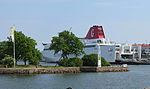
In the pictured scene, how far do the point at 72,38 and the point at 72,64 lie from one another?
6.63 meters

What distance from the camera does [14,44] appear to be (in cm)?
7406

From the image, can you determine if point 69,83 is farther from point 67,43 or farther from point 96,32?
point 96,32

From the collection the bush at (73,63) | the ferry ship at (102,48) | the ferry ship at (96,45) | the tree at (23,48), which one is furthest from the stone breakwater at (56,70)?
the ferry ship at (96,45)

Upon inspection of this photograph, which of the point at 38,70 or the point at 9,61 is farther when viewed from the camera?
the point at 9,61

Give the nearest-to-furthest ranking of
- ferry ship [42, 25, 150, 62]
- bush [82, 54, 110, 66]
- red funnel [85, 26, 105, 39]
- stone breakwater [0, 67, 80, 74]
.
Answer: stone breakwater [0, 67, 80, 74]
bush [82, 54, 110, 66]
ferry ship [42, 25, 150, 62]
red funnel [85, 26, 105, 39]

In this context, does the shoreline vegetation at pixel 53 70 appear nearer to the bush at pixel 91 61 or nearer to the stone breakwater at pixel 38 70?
the stone breakwater at pixel 38 70

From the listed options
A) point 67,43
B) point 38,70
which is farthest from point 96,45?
point 38,70

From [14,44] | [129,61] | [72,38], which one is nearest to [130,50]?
[129,61]

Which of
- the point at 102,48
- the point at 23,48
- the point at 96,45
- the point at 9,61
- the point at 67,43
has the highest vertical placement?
the point at 96,45

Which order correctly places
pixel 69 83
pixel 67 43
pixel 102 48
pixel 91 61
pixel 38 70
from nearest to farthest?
pixel 69 83 → pixel 38 70 → pixel 67 43 → pixel 91 61 → pixel 102 48

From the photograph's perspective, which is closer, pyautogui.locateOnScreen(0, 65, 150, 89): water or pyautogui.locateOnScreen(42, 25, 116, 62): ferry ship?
pyautogui.locateOnScreen(0, 65, 150, 89): water

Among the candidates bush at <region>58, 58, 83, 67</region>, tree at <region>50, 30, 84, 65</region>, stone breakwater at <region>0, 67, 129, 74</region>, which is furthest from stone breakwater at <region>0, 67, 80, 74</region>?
tree at <region>50, 30, 84, 65</region>

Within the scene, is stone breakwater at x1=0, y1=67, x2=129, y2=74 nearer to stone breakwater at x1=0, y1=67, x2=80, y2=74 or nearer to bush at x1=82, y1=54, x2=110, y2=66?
stone breakwater at x1=0, y1=67, x2=80, y2=74

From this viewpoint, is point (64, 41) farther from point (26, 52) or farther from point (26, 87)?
point (26, 87)
